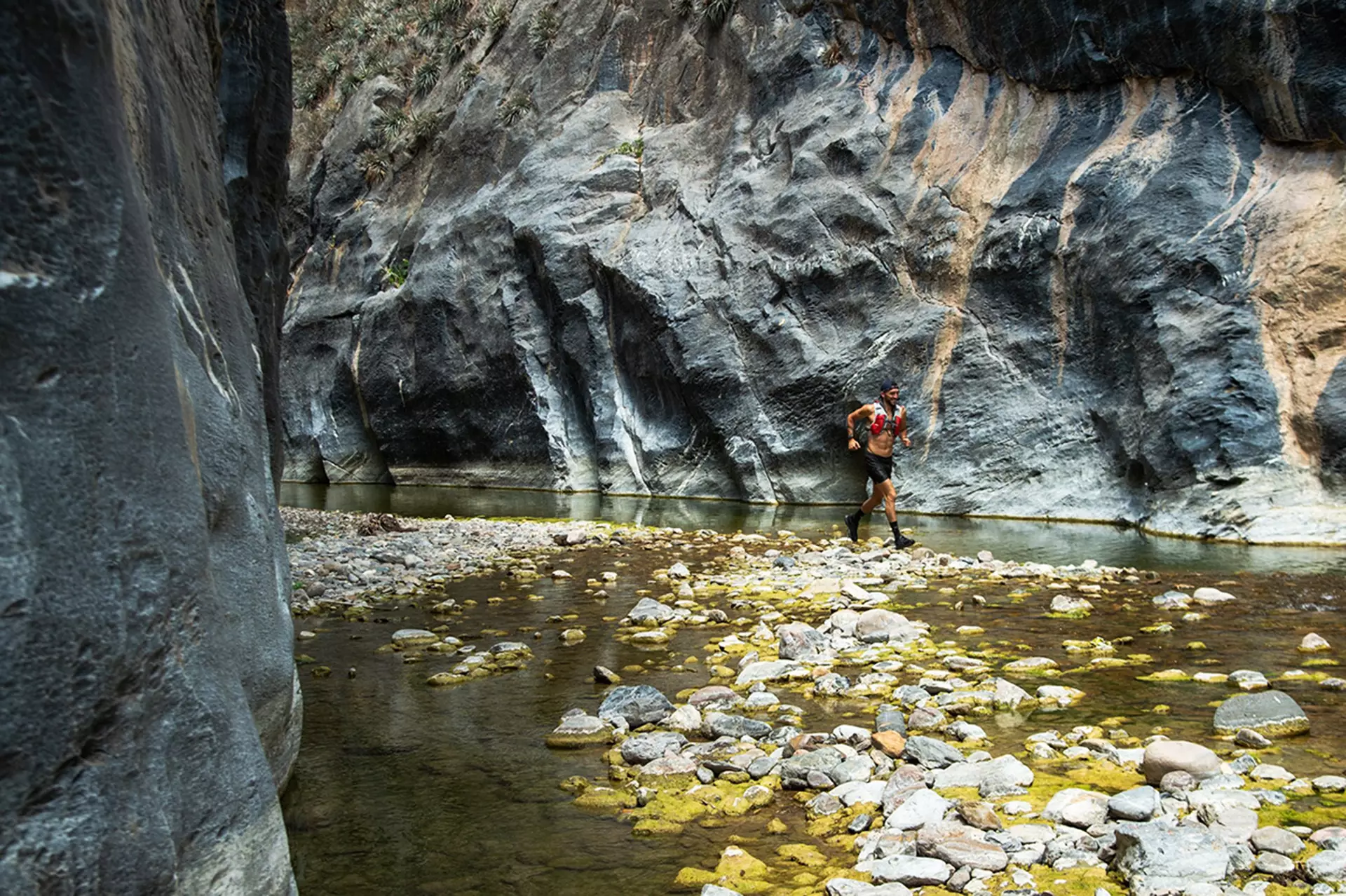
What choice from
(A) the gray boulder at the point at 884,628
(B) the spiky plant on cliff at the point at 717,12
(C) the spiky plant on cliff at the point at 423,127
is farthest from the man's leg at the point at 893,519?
(C) the spiky plant on cliff at the point at 423,127

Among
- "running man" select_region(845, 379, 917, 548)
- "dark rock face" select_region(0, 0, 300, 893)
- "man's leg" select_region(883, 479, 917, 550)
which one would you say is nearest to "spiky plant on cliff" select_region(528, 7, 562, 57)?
"running man" select_region(845, 379, 917, 548)

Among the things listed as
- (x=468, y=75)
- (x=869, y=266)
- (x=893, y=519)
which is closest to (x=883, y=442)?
(x=893, y=519)

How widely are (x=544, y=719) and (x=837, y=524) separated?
12.1 m

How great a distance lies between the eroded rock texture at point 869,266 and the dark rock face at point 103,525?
47.1 feet

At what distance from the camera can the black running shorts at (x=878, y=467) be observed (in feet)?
44.7

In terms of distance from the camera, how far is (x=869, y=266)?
21672mm

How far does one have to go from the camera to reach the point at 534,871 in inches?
144

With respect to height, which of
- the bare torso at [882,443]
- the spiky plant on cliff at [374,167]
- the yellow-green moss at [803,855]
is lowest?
the yellow-green moss at [803,855]

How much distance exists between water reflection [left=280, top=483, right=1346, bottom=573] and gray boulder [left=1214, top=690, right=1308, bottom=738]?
6431mm

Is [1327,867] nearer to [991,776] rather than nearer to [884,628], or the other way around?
[991,776]

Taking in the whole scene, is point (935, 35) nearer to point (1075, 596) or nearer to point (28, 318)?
point (1075, 596)

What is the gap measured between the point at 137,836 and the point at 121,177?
1546 millimetres

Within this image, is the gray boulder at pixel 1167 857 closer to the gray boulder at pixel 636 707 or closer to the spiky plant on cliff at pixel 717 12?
the gray boulder at pixel 636 707

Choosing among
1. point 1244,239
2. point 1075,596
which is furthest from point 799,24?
point 1075,596
